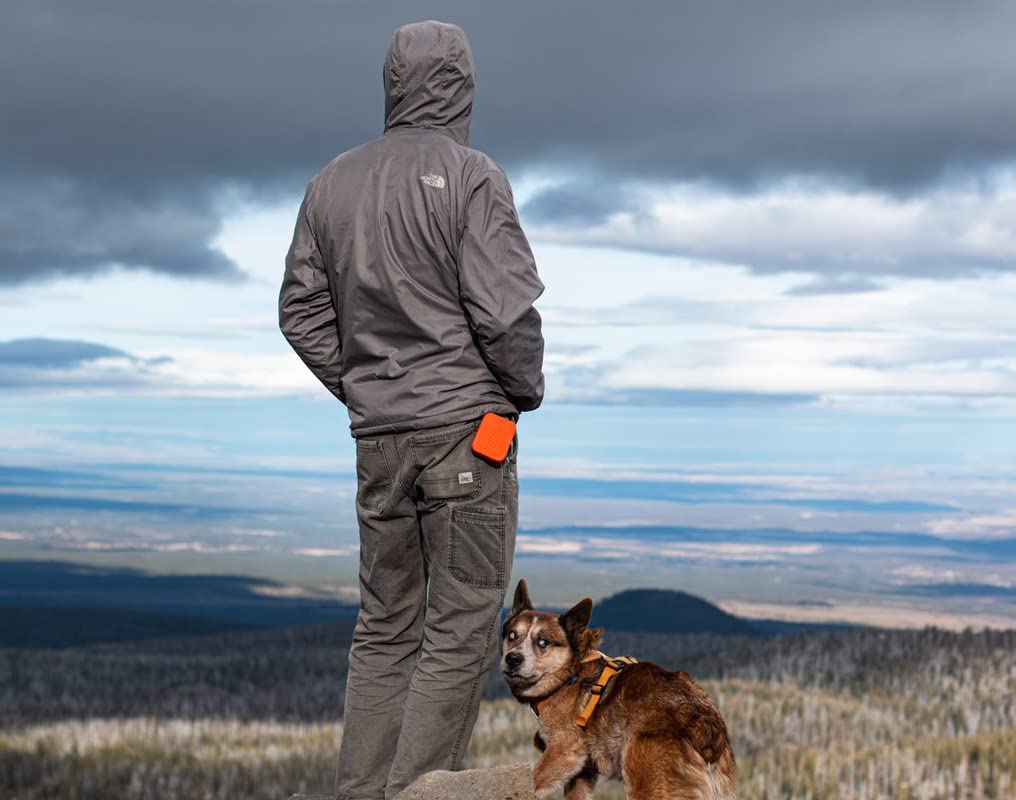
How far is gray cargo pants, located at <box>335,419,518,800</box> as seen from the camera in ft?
26.7

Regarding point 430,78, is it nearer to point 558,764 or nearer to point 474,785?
point 558,764

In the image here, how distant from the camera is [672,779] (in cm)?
733

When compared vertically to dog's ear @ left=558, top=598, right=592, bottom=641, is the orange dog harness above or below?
below

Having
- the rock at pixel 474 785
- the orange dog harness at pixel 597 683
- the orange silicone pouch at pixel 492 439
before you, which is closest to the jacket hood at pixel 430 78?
the orange silicone pouch at pixel 492 439

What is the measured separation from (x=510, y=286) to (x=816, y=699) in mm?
16593

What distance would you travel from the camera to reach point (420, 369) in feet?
26.6

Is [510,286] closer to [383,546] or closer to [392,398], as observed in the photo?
[392,398]

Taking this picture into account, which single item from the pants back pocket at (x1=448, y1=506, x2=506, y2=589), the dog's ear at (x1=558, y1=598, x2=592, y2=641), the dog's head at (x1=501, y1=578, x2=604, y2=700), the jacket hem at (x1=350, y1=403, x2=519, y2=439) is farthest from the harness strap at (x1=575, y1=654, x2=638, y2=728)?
the jacket hem at (x1=350, y1=403, x2=519, y2=439)

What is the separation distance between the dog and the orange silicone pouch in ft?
2.84

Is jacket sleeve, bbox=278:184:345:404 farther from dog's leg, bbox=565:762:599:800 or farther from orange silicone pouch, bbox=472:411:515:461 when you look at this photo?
dog's leg, bbox=565:762:599:800

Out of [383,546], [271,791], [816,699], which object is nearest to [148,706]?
[271,791]

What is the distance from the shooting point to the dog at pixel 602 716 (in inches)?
291

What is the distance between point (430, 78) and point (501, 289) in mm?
1708

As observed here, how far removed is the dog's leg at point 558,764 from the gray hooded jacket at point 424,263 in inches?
88.0
